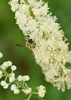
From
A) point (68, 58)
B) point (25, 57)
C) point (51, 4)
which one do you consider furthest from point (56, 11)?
point (68, 58)

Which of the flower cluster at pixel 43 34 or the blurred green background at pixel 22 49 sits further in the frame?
the blurred green background at pixel 22 49

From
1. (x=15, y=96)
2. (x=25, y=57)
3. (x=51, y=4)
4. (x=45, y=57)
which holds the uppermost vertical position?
(x=51, y=4)

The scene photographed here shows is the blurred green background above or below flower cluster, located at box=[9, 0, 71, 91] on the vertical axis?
above

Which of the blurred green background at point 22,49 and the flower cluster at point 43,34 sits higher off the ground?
the blurred green background at point 22,49

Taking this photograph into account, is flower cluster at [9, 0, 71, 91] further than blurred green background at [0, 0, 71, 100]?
No

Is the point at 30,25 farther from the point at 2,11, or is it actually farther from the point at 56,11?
the point at 2,11
